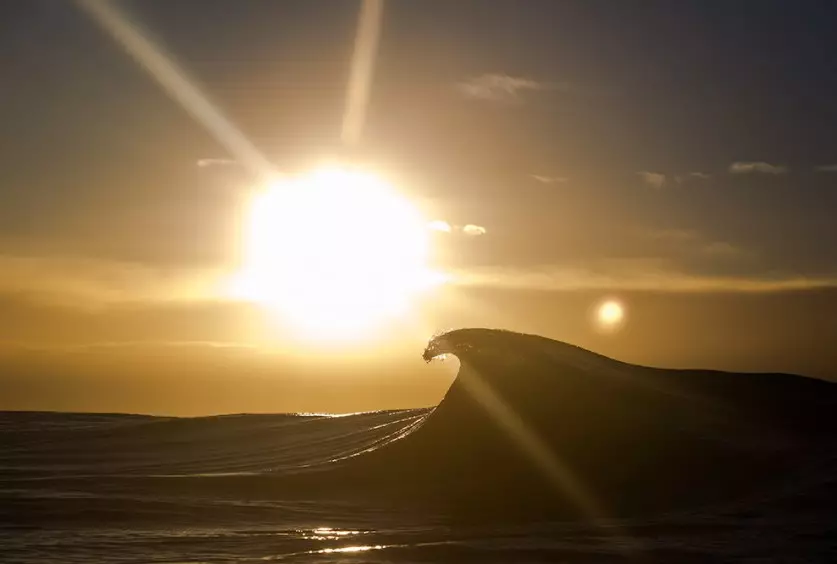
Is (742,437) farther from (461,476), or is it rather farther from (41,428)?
(41,428)

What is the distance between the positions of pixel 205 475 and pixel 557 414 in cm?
1028

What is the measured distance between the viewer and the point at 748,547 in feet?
54.0

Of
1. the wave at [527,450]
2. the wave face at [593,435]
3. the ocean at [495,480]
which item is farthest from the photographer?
the wave at [527,450]

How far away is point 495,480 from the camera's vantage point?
79.1 feet

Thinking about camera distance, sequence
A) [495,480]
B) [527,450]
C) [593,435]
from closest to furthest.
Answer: [495,480] < [527,450] < [593,435]

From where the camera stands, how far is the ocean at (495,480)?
56.5 ft

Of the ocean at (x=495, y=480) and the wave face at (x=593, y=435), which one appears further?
the wave face at (x=593, y=435)

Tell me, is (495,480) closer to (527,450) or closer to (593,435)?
(527,450)

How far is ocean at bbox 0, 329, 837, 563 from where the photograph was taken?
17.2 m

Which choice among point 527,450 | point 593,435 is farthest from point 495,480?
point 593,435

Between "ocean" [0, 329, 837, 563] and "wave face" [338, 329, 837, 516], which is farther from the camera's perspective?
"wave face" [338, 329, 837, 516]

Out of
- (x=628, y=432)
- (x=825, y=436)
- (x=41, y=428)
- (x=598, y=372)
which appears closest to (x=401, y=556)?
(x=628, y=432)

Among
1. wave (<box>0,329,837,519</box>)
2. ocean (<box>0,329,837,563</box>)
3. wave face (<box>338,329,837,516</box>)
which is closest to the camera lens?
ocean (<box>0,329,837,563</box>)

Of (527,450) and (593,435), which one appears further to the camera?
(593,435)
